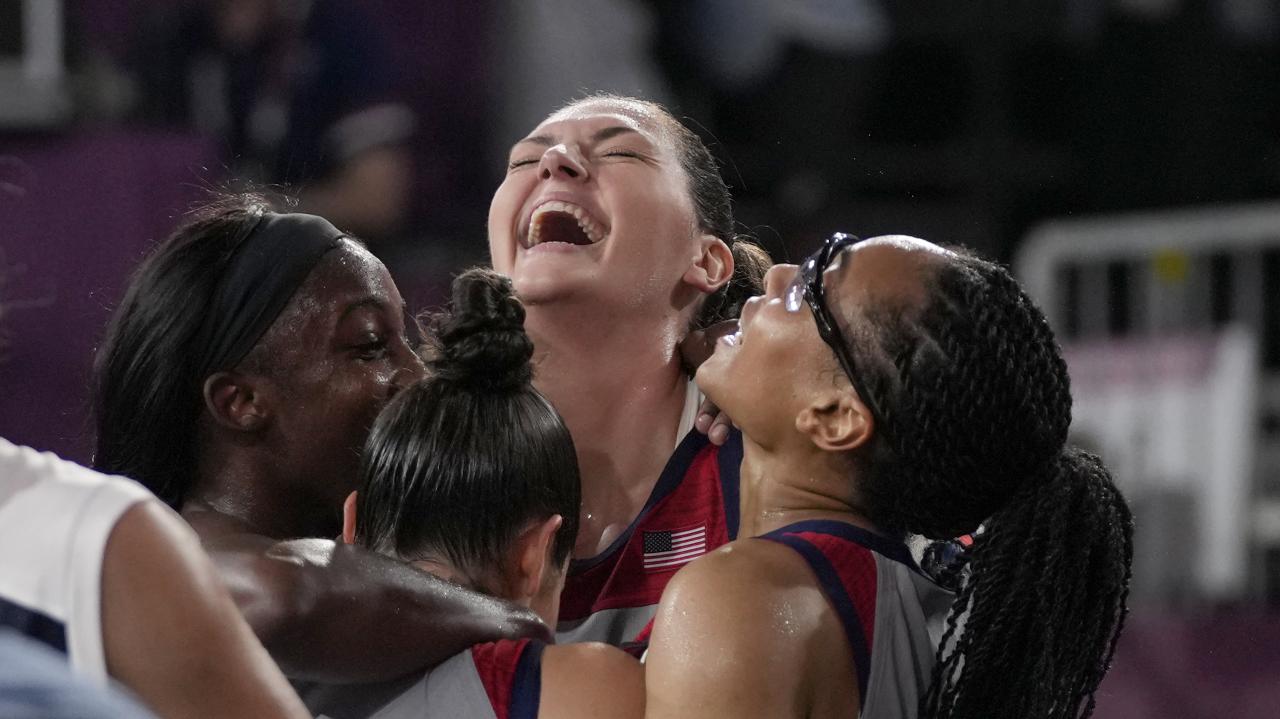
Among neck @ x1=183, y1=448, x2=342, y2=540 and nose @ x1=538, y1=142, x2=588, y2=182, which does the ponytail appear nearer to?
neck @ x1=183, y1=448, x2=342, y2=540

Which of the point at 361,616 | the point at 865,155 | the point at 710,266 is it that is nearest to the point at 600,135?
the point at 710,266

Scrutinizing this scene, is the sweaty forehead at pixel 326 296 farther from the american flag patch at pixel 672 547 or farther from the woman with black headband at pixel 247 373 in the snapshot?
the american flag patch at pixel 672 547

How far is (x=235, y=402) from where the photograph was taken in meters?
2.23

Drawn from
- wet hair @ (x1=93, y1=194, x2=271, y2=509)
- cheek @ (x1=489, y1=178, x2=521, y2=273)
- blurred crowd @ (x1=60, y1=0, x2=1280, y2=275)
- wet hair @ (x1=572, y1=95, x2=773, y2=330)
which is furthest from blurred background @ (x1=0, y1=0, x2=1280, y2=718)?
wet hair @ (x1=93, y1=194, x2=271, y2=509)

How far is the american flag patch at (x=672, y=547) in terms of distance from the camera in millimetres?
2508

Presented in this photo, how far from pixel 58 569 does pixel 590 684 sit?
0.74 meters

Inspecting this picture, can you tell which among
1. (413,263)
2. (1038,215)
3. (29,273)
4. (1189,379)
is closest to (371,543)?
(29,273)

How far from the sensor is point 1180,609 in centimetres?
452

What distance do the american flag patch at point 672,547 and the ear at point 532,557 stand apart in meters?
0.46

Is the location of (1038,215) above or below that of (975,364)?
below

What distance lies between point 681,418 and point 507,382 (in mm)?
690

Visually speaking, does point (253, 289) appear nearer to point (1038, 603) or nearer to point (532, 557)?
point (532, 557)

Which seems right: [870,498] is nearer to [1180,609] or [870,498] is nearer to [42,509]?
[42,509]

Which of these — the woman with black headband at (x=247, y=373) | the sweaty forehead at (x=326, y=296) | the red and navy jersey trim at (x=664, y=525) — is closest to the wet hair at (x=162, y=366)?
the woman with black headband at (x=247, y=373)
